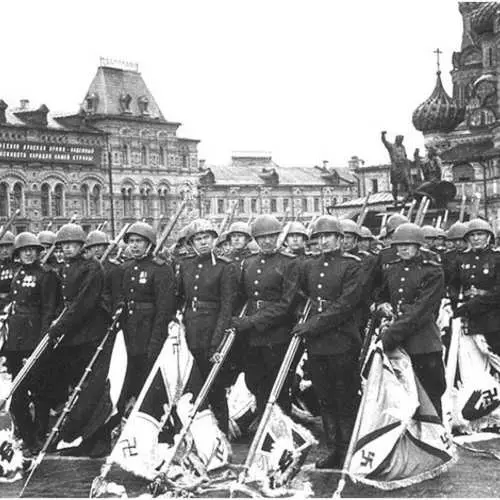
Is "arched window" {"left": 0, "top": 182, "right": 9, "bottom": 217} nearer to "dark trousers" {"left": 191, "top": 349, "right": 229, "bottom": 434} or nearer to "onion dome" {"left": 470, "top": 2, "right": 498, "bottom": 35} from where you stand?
"onion dome" {"left": 470, "top": 2, "right": 498, "bottom": 35}

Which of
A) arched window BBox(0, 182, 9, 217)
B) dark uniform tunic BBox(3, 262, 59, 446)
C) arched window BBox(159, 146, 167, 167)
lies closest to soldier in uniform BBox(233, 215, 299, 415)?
dark uniform tunic BBox(3, 262, 59, 446)

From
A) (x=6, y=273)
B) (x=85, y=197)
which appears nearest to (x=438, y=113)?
(x=85, y=197)

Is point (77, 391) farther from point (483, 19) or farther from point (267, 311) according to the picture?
point (483, 19)

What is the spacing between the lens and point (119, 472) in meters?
7.55

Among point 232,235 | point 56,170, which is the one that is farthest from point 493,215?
point 232,235

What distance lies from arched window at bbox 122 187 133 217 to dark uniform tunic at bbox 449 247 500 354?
1844 inches

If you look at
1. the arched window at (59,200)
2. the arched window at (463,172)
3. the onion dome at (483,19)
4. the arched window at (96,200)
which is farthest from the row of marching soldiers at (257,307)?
the onion dome at (483,19)

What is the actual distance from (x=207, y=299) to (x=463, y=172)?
42.3m

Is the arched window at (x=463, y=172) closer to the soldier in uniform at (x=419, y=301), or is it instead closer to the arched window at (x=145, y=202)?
the arched window at (x=145, y=202)

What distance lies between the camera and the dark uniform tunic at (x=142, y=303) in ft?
26.4

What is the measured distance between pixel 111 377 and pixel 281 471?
2.13 meters

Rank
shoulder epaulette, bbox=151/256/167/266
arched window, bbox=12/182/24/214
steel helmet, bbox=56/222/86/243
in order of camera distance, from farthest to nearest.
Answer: arched window, bbox=12/182/24/214, steel helmet, bbox=56/222/86/243, shoulder epaulette, bbox=151/256/167/266

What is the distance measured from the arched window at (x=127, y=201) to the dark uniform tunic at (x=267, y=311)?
156 feet

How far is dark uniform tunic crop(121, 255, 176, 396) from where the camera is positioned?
8055 millimetres
